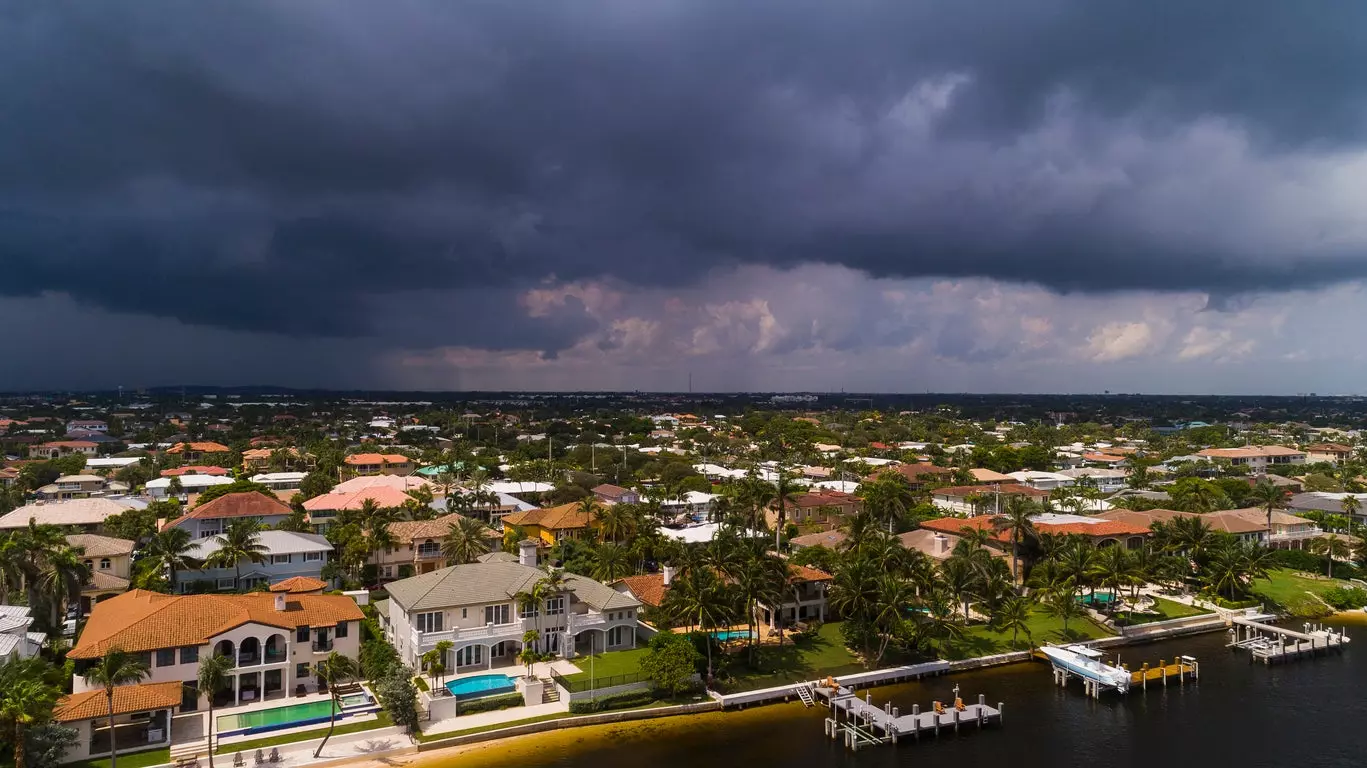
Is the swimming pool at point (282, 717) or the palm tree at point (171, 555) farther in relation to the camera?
the palm tree at point (171, 555)

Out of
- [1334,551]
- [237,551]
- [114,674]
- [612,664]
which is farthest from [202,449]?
[1334,551]

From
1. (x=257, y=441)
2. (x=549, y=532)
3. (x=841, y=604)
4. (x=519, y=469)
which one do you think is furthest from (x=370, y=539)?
(x=257, y=441)

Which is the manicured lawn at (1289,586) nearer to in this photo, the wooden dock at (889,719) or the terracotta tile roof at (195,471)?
the wooden dock at (889,719)

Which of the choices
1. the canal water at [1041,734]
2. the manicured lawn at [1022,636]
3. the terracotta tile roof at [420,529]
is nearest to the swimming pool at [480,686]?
A: the canal water at [1041,734]

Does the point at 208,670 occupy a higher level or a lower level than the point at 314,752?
higher

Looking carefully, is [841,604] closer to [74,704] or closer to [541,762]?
[541,762]

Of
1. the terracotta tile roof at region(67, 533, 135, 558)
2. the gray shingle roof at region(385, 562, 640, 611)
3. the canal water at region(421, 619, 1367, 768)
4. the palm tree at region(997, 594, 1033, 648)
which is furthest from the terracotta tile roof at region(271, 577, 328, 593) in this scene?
the palm tree at region(997, 594, 1033, 648)
